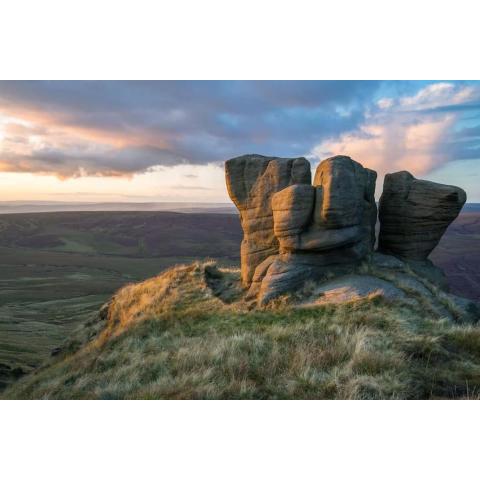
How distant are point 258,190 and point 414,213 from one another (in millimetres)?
7889

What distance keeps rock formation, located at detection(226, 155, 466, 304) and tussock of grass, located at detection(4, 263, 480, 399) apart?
231 centimetres

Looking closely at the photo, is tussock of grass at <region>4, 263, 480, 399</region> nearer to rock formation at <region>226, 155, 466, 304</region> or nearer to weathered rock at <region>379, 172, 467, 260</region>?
rock formation at <region>226, 155, 466, 304</region>

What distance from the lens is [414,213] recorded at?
20453mm

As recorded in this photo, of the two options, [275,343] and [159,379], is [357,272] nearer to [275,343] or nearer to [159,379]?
[275,343]

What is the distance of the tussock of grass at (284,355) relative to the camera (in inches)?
360

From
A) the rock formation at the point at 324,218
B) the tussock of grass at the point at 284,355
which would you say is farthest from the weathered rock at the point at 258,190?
the tussock of grass at the point at 284,355

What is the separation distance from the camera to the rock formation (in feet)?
56.7

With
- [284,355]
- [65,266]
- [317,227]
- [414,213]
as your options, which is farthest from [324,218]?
[65,266]

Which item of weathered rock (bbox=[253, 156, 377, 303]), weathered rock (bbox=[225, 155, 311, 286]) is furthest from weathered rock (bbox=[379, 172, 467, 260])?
weathered rock (bbox=[225, 155, 311, 286])

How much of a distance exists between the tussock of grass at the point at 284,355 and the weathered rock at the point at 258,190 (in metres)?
3.15

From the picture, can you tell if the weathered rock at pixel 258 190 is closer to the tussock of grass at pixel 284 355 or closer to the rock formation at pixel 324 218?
the rock formation at pixel 324 218

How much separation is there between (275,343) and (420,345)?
395 cm

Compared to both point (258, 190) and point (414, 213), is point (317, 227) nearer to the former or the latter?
point (258, 190)
